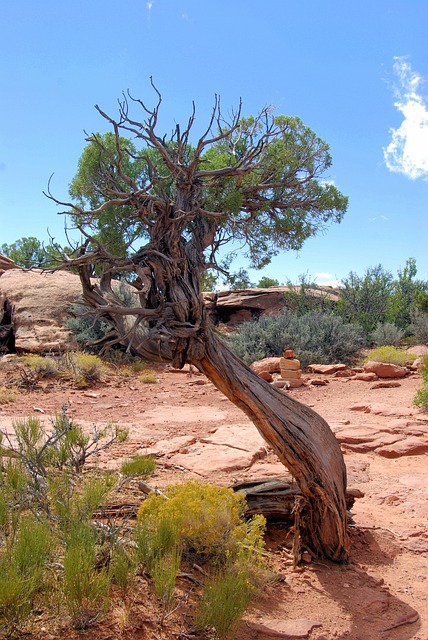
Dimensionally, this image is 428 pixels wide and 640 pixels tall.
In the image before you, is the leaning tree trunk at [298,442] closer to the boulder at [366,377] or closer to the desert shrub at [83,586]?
the desert shrub at [83,586]

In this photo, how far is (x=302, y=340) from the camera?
13.7 m

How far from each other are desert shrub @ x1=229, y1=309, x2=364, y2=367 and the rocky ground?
6.87ft

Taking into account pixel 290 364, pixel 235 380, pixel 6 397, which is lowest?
pixel 6 397

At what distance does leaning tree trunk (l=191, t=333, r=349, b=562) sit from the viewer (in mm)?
3617

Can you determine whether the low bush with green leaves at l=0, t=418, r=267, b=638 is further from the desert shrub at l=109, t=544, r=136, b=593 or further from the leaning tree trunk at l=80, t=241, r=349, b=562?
the leaning tree trunk at l=80, t=241, r=349, b=562

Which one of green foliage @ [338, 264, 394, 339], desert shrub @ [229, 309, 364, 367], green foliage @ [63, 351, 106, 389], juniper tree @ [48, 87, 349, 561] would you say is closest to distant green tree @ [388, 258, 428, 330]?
green foliage @ [338, 264, 394, 339]

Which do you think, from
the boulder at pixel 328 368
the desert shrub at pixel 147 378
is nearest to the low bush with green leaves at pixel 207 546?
the desert shrub at pixel 147 378

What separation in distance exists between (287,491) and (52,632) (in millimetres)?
2126

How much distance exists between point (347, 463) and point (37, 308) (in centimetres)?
1044

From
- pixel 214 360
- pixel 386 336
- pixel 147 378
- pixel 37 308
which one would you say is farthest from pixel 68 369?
pixel 386 336

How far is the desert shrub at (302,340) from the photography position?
13727mm

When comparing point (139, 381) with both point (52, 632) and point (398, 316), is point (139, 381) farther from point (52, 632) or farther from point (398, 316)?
point (398, 316)

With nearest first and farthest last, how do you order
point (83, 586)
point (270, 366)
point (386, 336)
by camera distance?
point (83, 586), point (270, 366), point (386, 336)

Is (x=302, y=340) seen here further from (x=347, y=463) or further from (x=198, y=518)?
(x=198, y=518)
